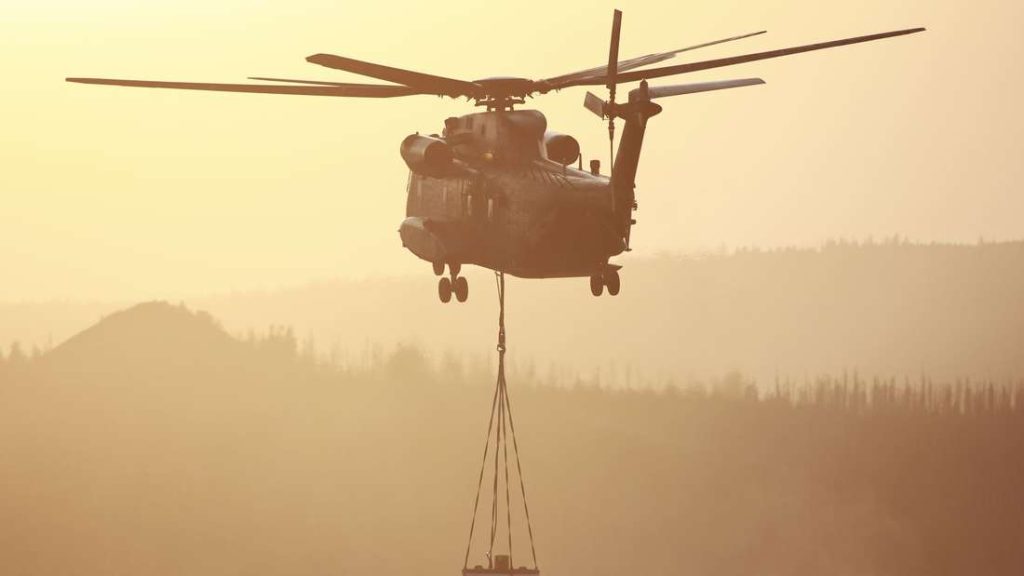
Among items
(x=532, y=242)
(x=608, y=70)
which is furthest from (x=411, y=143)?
(x=608, y=70)

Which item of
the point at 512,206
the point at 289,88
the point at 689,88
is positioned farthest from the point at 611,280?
the point at 289,88

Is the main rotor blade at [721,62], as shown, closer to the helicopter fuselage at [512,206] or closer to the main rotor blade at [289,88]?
the helicopter fuselage at [512,206]

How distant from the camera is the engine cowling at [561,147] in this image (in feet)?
143

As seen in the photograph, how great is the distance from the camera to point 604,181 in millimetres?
40844

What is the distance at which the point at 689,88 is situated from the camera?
39.6 m

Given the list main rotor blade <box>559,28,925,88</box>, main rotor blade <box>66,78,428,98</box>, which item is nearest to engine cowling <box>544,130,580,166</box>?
main rotor blade <box>559,28,925,88</box>

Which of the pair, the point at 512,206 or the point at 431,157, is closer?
the point at 512,206

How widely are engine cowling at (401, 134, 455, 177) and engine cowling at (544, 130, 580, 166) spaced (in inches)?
101

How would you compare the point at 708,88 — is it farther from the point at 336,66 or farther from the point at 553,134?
the point at 336,66

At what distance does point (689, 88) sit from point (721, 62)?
3.20 feet

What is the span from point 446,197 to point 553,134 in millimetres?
3374

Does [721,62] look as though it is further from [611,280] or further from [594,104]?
[611,280]

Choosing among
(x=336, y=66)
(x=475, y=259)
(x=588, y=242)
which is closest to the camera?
(x=336, y=66)

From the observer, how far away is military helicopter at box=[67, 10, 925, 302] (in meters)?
39.2
